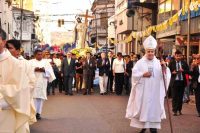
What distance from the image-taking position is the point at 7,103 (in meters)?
6.71

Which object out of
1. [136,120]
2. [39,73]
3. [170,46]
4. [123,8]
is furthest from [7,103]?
[123,8]

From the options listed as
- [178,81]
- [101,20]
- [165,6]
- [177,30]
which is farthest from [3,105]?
[101,20]

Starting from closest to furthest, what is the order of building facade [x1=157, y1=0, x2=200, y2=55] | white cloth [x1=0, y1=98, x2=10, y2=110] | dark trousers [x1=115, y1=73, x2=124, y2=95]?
white cloth [x1=0, y1=98, x2=10, y2=110] < dark trousers [x1=115, y1=73, x2=124, y2=95] < building facade [x1=157, y1=0, x2=200, y2=55]

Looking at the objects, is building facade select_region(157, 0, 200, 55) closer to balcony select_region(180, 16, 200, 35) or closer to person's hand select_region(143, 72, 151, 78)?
balcony select_region(180, 16, 200, 35)

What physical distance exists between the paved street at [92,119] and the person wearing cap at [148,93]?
644 mm

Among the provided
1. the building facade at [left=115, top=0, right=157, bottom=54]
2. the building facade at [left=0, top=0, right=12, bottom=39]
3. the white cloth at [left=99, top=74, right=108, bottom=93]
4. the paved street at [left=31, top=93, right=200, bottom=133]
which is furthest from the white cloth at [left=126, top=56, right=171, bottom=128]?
the building facade at [left=115, top=0, right=157, bottom=54]

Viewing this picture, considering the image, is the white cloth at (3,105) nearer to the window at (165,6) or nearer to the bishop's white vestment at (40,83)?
the bishop's white vestment at (40,83)

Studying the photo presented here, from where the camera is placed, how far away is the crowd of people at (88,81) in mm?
6777

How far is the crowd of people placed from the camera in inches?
267

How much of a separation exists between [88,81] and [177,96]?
953 centimetres

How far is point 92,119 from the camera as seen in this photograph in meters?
14.4

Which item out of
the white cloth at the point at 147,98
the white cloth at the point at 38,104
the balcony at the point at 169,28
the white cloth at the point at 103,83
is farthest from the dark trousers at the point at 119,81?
the white cloth at the point at 147,98

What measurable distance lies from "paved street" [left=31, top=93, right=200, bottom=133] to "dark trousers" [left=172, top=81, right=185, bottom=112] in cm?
33

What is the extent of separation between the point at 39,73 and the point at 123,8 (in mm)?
41424
